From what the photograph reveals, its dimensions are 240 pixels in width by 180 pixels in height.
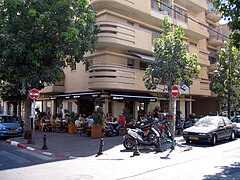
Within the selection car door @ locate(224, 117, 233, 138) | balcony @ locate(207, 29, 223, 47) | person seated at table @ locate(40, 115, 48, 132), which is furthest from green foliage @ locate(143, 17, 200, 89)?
balcony @ locate(207, 29, 223, 47)

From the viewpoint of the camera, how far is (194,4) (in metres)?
32.2

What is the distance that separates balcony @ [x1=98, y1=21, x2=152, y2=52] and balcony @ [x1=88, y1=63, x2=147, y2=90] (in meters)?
1.76

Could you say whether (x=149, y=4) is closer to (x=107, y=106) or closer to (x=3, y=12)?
(x=107, y=106)

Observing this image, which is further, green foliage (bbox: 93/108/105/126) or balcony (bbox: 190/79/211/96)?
balcony (bbox: 190/79/211/96)

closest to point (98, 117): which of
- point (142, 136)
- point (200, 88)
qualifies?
point (142, 136)

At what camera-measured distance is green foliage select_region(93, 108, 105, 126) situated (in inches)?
674

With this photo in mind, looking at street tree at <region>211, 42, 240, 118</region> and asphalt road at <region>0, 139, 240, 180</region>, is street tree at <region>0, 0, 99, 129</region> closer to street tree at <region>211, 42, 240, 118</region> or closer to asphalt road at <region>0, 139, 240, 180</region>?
asphalt road at <region>0, 139, 240, 180</region>

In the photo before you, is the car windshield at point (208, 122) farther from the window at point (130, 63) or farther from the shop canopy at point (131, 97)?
the window at point (130, 63)

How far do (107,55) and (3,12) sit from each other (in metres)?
8.80

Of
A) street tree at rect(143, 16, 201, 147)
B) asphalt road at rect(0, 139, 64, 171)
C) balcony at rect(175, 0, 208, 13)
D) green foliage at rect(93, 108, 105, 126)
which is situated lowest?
asphalt road at rect(0, 139, 64, 171)

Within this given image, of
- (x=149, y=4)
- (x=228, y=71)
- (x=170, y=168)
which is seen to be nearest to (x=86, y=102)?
(x=149, y=4)

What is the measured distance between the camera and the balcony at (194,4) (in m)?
31.2

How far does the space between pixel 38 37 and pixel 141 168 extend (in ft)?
33.8

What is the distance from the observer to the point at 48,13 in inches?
615
